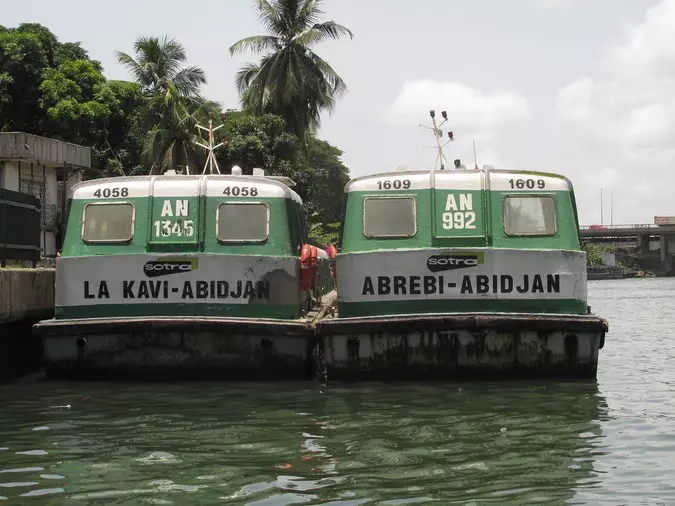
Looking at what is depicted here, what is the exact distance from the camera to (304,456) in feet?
26.3

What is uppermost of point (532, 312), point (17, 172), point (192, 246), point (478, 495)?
point (17, 172)

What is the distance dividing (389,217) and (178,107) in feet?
113

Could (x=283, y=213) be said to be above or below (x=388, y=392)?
above

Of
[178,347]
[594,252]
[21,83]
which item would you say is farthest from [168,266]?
[594,252]

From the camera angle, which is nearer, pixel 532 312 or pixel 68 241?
pixel 532 312

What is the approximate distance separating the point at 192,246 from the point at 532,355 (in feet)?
14.1

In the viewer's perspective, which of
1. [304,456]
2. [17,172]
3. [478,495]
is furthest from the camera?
[17,172]

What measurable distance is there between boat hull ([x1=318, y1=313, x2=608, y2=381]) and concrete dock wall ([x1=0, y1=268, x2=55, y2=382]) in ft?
12.6

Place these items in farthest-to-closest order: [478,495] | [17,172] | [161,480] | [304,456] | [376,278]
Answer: [17,172], [376,278], [304,456], [161,480], [478,495]

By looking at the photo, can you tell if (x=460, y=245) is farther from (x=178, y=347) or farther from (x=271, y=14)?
(x=271, y=14)

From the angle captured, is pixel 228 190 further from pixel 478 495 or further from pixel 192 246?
pixel 478 495

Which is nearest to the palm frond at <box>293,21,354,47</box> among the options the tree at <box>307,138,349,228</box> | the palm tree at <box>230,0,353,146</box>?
the palm tree at <box>230,0,353,146</box>

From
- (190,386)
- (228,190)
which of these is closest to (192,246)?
(228,190)

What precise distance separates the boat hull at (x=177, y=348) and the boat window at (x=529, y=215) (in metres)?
2.75
